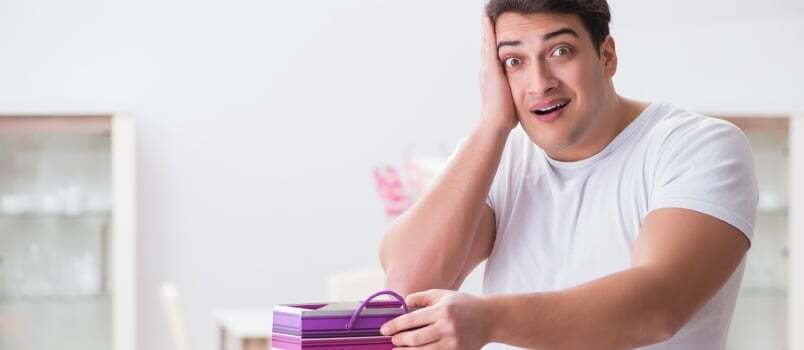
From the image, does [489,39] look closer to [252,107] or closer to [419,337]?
[419,337]

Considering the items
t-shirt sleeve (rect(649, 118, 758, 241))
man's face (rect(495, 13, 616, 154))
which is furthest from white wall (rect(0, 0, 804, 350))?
t-shirt sleeve (rect(649, 118, 758, 241))

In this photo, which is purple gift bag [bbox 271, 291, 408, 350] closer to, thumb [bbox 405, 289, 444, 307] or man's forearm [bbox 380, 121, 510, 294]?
thumb [bbox 405, 289, 444, 307]

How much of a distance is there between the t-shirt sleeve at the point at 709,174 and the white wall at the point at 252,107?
352cm

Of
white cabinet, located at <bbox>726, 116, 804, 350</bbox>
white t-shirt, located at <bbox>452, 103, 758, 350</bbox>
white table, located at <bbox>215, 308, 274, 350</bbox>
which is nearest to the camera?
white t-shirt, located at <bbox>452, 103, 758, 350</bbox>

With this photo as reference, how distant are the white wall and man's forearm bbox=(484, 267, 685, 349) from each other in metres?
3.66

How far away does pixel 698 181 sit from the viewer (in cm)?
142

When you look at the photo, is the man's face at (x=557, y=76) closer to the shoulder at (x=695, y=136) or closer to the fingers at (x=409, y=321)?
the shoulder at (x=695, y=136)

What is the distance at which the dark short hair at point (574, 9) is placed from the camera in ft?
4.90

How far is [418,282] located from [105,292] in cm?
329

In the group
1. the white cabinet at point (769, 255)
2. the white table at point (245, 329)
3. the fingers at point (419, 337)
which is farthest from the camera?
the white cabinet at point (769, 255)

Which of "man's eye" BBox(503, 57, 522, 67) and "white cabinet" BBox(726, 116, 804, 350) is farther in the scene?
"white cabinet" BBox(726, 116, 804, 350)

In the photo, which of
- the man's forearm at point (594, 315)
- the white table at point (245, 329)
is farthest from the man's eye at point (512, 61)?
the white table at point (245, 329)

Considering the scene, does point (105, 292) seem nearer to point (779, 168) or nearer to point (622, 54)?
point (622, 54)

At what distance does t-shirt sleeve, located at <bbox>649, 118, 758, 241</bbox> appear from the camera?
4.60ft
